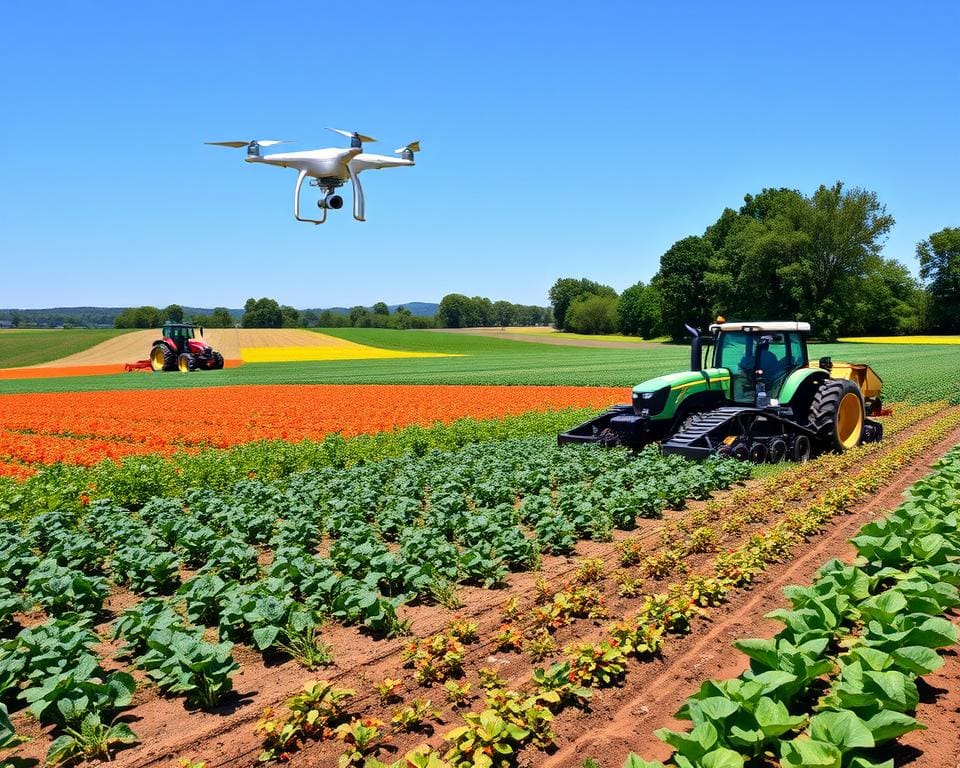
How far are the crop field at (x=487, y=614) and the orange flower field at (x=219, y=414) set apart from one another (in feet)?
16.0

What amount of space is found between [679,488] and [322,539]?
15.5 ft

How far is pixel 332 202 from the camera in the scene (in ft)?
48.8

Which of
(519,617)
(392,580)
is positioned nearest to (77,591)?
(392,580)

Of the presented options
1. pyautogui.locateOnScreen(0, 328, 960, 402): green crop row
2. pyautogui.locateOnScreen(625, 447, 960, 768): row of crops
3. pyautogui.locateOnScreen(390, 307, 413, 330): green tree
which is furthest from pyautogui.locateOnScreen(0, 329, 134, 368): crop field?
pyautogui.locateOnScreen(625, 447, 960, 768): row of crops

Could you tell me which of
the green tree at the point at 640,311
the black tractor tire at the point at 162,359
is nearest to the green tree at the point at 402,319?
the green tree at the point at 640,311

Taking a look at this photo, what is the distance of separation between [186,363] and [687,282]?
53998 mm

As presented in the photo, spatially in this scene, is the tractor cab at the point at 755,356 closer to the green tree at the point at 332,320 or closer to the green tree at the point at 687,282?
the green tree at the point at 687,282

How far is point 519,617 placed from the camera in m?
6.01

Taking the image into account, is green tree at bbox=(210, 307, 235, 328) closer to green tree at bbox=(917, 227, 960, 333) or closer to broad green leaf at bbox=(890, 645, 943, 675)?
green tree at bbox=(917, 227, 960, 333)

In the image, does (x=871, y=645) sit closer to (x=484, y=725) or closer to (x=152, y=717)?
(x=484, y=725)

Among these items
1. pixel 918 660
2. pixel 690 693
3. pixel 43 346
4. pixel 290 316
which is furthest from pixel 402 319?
pixel 918 660

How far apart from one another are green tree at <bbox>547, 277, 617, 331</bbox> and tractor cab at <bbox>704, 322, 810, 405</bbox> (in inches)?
4697

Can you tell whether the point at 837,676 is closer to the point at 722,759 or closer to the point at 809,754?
the point at 809,754

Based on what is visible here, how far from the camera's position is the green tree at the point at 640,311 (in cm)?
8819
